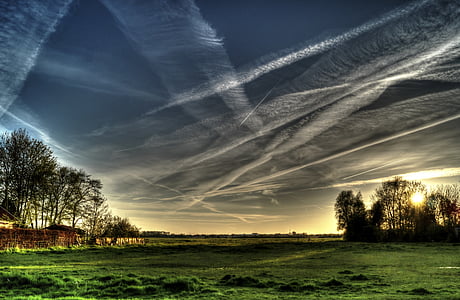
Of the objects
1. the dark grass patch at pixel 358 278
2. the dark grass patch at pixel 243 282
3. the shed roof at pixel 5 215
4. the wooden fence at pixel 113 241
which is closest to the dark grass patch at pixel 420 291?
the dark grass patch at pixel 358 278

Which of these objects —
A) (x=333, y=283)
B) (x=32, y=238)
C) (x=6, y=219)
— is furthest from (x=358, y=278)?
(x=6, y=219)

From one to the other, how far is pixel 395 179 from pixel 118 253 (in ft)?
220

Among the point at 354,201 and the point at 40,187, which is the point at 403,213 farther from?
the point at 40,187

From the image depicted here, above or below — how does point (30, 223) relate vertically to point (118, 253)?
above

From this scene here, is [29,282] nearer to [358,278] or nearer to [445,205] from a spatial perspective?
[358,278]

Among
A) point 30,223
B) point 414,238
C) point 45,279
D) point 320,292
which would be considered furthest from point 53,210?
point 414,238

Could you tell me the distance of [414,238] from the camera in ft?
227

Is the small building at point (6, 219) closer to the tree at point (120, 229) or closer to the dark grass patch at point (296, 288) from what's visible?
the tree at point (120, 229)

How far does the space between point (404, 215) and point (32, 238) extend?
7554cm

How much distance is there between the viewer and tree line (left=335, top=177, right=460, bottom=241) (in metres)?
70.8

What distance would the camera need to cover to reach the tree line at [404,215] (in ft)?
232

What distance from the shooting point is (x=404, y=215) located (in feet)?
259

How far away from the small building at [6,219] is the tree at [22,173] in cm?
123

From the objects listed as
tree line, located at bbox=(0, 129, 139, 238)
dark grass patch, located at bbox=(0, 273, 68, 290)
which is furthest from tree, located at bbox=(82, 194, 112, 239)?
dark grass patch, located at bbox=(0, 273, 68, 290)
